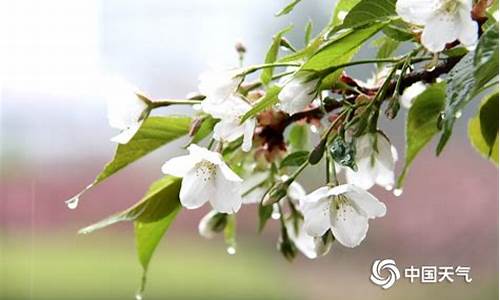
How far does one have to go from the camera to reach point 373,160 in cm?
27

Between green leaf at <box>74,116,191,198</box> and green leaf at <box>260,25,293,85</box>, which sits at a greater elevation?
green leaf at <box>260,25,293,85</box>

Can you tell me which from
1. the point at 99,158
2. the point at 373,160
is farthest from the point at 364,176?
the point at 99,158

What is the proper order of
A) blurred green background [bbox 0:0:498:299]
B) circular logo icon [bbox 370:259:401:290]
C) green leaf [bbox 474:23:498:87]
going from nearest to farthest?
green leaf [bbox 474:23:498:87] < circular logo icon [bbox 370:259:401:290] < blurred green background [bbox 0:0:498:299]

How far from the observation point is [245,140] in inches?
9.2

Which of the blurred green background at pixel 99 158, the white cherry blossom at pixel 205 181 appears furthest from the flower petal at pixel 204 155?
the blurred green background at pixel 99 158

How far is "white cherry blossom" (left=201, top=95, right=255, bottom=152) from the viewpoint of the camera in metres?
0.23

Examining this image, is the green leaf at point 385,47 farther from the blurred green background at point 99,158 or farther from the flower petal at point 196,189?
the blurred green background at point 99,158

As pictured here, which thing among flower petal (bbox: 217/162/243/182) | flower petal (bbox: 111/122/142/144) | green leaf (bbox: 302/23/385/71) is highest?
green leaf (bbox: 302/23/385/71)

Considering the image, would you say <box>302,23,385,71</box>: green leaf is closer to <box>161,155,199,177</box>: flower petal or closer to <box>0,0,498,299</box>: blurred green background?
<box>161,155,199,177</box>: flower petal

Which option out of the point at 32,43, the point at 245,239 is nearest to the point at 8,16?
the point at 32,43

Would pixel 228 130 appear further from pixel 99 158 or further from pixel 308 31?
pixel 99 158

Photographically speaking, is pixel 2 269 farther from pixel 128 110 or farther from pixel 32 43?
pixel 128 110

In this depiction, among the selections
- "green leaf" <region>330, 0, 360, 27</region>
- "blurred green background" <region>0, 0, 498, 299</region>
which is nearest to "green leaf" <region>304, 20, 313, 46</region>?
"green leaf" <region>330, 0, 360, 27</region>

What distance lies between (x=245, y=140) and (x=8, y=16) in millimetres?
1261
